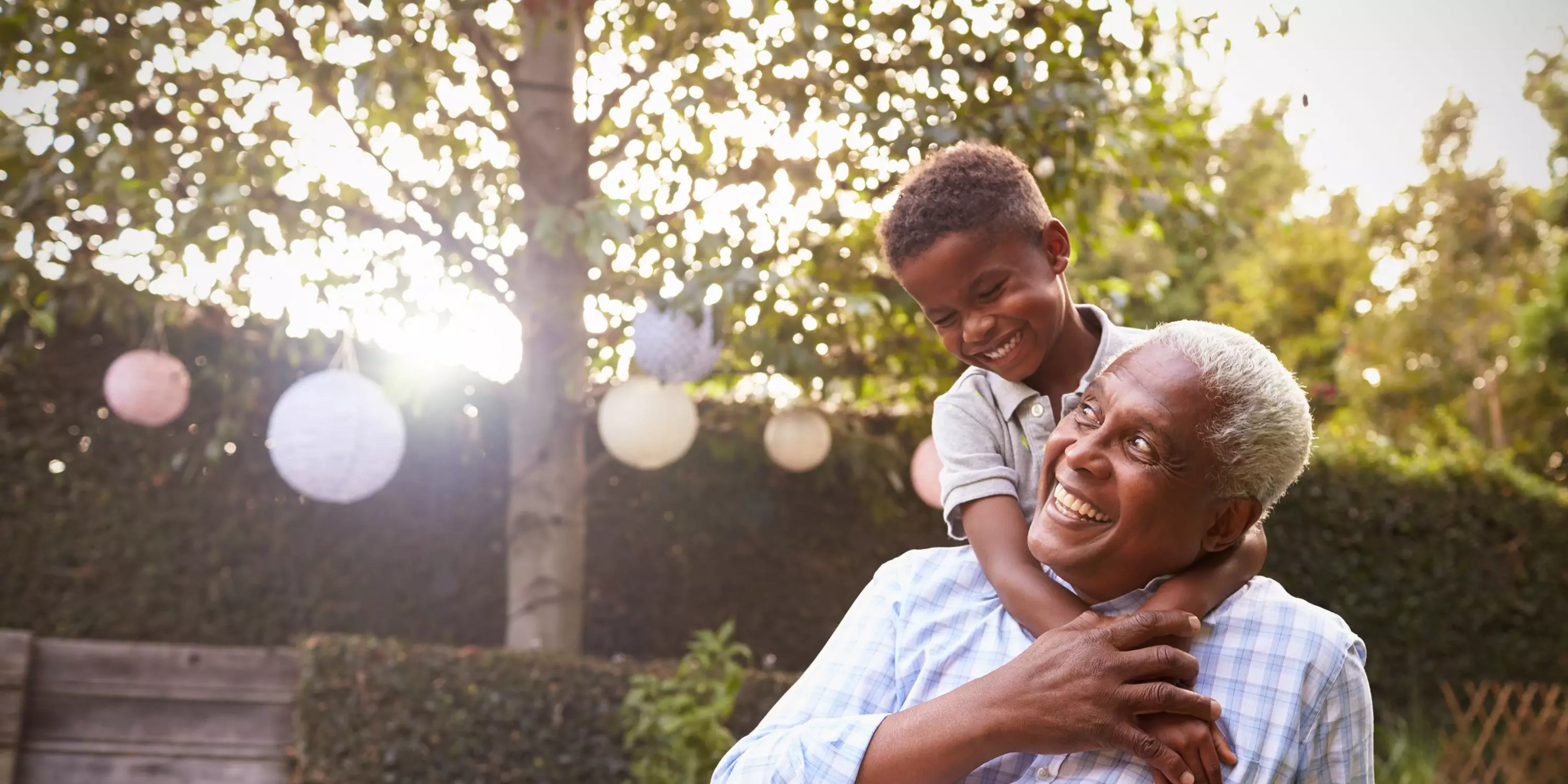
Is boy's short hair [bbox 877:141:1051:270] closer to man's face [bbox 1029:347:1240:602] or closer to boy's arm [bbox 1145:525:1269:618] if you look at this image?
man's face [bbox 1029:347:1240:602]

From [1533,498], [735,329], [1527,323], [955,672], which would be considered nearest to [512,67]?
[735,329]

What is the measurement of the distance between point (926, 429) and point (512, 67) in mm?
2823

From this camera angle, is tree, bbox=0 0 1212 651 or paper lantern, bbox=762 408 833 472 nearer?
tree, bbox=0 0 1212 651

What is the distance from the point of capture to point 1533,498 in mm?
8273

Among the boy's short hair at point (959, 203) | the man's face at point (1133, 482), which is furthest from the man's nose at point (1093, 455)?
the boy's short hair at point (959, 203)

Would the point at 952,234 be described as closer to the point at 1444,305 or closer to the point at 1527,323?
the point at 1527,323

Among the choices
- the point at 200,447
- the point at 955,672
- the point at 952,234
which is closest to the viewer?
the point at 955,672

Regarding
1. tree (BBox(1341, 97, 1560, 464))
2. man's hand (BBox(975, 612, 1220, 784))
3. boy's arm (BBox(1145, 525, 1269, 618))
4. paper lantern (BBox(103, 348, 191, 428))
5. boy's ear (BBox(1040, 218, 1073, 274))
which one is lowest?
man's hand (BBox(975, 612, 1220, 784))

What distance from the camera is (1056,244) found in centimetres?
213

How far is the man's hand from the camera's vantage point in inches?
49.5

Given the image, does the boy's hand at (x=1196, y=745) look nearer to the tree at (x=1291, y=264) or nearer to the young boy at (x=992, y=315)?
the young boy at (x=992, y=315)

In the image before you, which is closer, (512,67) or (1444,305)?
(512,67)

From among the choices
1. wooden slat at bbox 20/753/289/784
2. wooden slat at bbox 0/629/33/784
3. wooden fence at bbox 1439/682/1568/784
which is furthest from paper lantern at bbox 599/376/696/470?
wooden fence at bbox 1439/682/1568/784

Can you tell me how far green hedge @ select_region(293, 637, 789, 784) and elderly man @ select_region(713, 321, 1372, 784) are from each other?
3.67 meters
